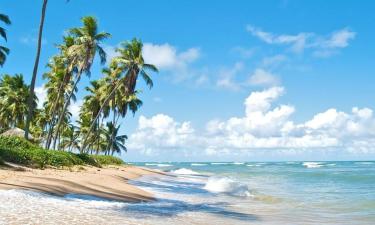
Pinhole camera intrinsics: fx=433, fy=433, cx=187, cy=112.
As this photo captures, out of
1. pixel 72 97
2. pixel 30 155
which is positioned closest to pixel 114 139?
pixel 72 97

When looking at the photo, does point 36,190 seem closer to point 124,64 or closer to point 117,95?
point 124,64

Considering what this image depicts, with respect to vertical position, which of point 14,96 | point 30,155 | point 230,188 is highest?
point 14,96

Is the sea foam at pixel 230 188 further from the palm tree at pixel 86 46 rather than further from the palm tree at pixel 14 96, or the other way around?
the palm tree at pixel 14 96

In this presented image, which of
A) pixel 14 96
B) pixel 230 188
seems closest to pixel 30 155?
pixel 230 188

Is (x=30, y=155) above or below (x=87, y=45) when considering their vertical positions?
below

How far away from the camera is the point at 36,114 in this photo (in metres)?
58.1

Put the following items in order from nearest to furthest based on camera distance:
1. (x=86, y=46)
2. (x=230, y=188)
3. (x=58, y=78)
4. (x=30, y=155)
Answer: (x=30, y=155) → (x=230, y=188) → (x=86, y=46) → (x=58, y=78)

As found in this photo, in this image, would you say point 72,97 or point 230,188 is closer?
point 230,188

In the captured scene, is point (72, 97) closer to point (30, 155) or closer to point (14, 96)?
point (14, 96)

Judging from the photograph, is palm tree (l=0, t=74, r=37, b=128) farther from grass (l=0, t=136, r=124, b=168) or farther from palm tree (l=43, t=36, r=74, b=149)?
grass (l=0, t=136, r=124, b=168)

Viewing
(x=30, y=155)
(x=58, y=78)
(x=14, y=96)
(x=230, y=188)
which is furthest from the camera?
(x=14, y=96)

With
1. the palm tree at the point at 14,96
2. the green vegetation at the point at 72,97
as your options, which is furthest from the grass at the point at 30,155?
the palm tree at the point at 14,96

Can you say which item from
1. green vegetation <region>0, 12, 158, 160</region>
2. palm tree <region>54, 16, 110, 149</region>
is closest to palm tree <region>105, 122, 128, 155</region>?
green vegetation <region>0, 12, 158, 160</region>

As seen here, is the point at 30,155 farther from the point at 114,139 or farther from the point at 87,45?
the point at 114,139
